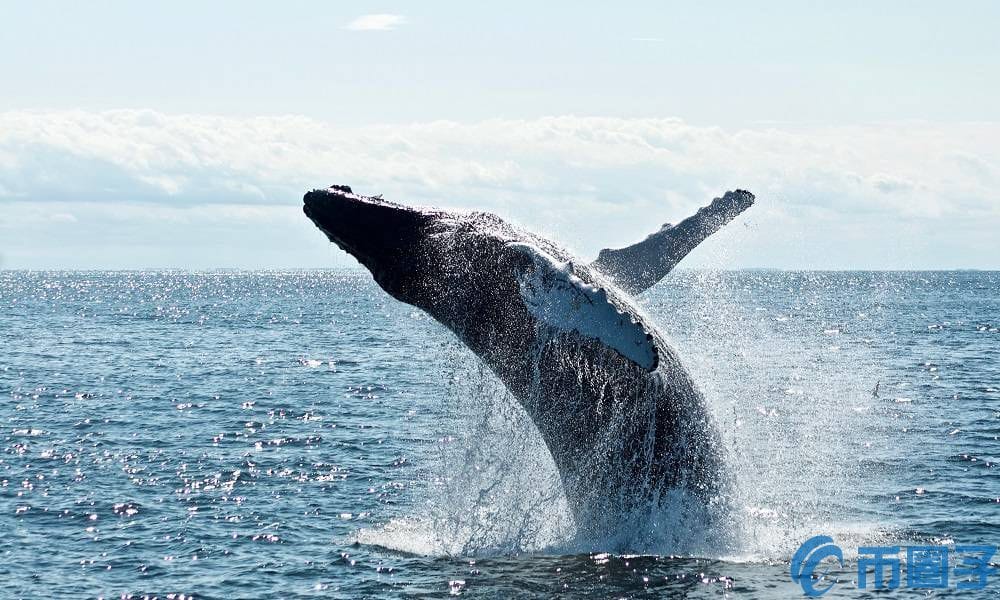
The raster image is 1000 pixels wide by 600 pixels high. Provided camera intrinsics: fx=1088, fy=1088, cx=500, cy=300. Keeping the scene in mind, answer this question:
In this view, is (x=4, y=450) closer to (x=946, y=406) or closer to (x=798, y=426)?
(x=798, y=426)

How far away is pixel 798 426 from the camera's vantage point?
27.2 m

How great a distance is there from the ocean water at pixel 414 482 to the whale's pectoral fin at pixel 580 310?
11.2 feet

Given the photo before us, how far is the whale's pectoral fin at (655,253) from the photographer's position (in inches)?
534

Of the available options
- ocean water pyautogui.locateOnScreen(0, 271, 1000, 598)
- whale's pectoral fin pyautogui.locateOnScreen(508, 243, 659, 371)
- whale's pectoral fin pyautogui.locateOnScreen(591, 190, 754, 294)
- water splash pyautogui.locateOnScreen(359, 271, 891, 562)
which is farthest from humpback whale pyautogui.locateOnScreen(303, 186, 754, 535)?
whale's pectoral fin pyautogui.locateOnScreen(508, 243, 659, 371)

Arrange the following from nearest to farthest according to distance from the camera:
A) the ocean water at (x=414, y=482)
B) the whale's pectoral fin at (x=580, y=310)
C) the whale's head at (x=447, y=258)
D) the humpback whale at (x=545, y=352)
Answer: the whale's pectoral fin at (x=580, y=310), the whale's head at (x=447, y=258), the humpback whale at (x=545, y=352), the ocean water at (x=414, y=482)

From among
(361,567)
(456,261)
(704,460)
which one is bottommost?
(361,567)

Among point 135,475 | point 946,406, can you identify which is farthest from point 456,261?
point 946,406

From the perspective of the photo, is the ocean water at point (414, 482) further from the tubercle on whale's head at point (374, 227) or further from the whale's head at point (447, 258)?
the tubercle on whale's head at point (374, 227)

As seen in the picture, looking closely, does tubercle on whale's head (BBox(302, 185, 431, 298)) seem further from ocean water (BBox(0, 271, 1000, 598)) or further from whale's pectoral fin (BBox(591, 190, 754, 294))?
whale's pectoral fin (BBox(591, 190, 754, 294))

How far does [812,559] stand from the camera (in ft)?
44.5

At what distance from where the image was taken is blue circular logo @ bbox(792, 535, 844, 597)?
12.5m

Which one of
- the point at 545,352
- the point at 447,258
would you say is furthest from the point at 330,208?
the point at 545,352

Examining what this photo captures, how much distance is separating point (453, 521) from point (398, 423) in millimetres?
12529

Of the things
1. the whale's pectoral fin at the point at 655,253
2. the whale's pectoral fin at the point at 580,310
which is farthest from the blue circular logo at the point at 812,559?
the whale's pectoral fin at the point at 580,310
